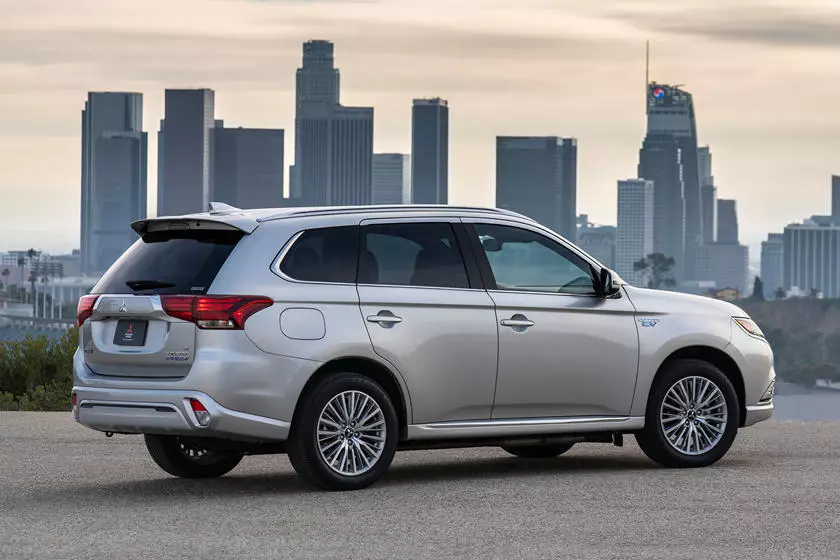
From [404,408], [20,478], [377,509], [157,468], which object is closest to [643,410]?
[404,408]

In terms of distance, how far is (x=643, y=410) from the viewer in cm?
1149

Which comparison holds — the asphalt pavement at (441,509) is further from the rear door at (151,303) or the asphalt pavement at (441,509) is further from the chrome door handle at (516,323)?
the chrome door handle at (516,323)

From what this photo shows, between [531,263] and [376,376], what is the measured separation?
146 centimetres

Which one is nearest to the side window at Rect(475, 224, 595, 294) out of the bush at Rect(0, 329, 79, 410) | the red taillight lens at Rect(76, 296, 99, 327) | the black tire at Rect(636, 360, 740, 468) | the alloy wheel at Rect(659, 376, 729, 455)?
the black tire at Rect(636, 360, 740, 468)

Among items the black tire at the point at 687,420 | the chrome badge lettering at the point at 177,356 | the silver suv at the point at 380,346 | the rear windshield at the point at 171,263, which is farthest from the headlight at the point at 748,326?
the chrome badge lettering at the point at 177,356

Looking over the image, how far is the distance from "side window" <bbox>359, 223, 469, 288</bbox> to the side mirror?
1.03m

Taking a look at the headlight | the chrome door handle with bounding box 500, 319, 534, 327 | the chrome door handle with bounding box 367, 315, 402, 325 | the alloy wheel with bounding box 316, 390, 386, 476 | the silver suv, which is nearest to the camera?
the silver suv

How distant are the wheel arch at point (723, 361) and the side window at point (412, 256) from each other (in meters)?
1.92

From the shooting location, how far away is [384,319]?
10305 mm

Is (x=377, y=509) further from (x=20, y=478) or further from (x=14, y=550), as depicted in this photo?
(x=20, y=478)

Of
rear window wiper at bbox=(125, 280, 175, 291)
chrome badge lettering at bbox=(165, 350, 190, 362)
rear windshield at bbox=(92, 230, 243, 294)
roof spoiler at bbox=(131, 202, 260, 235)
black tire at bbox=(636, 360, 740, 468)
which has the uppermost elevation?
roof spoiler at bbox=(131, 202, 260, 235)

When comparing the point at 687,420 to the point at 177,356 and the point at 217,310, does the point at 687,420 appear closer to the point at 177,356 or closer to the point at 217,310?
the point at 217,310

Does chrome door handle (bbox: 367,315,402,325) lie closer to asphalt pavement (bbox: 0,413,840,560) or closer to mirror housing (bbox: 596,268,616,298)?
asphalt pavement (bbox: 0,413,840,560)

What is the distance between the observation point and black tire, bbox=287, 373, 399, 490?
997cm
